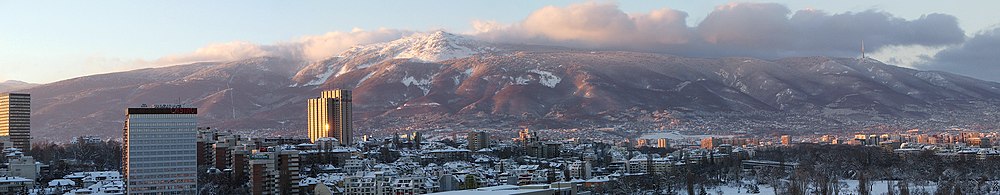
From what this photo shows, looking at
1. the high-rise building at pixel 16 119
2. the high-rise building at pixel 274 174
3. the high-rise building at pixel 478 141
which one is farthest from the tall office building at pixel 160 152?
the high-rise building at pixel 478 141

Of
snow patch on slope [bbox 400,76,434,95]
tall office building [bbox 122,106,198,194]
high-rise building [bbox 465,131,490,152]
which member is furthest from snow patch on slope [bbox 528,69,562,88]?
tall office building [bbox 122,106,198,194]

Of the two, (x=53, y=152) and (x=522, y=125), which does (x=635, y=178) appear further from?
(x=522, y=125)

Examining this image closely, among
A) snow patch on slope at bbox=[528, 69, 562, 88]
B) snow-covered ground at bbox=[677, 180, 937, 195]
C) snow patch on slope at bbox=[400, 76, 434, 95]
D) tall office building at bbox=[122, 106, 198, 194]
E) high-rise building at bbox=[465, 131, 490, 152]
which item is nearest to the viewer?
tall office building at bbox=[122, 106, 198, 194]

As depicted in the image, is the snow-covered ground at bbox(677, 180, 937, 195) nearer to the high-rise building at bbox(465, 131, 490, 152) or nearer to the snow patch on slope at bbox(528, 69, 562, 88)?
the high-rise building at bbox(465, 131, 490, 152)

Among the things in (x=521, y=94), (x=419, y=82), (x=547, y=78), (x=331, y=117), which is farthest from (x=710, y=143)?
(x=419, y=82)

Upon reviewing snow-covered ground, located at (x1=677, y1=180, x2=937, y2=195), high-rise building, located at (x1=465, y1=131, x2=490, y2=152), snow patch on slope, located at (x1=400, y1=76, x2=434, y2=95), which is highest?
snow patch on slope, located at (x1=400, y1=76, x2=434, y2=95)

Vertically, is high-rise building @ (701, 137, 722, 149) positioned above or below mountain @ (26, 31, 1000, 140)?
below

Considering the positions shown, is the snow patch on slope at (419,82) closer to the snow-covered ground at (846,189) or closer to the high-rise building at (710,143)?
the high-rise building at (710,143)
